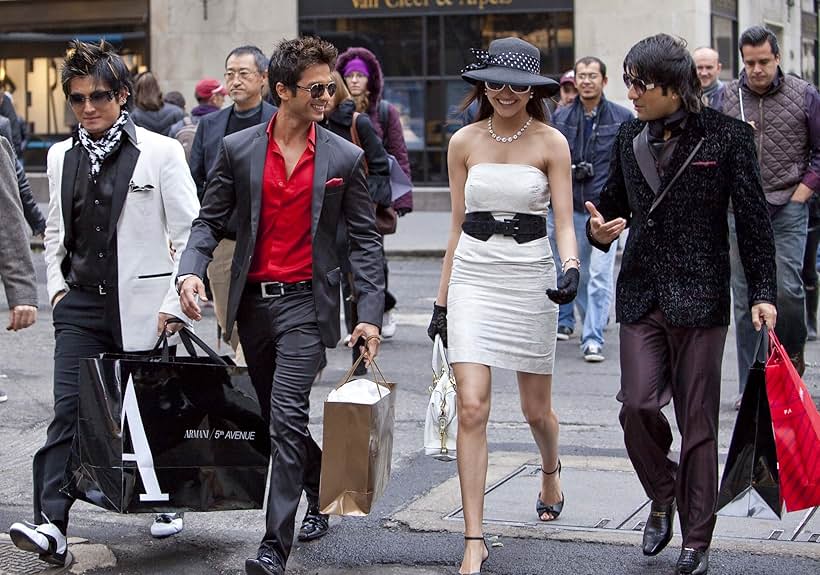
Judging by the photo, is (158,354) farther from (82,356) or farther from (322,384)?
(322,384)

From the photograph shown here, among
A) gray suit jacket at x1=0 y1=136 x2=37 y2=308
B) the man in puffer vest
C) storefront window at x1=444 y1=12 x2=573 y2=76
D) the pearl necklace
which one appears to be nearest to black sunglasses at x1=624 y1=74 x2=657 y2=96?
the pearl necklace

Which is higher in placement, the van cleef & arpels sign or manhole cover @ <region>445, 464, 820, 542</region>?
the van cleef & arpels sign

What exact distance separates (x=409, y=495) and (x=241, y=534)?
905mm

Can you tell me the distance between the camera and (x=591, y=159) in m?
10.4

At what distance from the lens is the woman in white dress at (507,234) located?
5.37 m

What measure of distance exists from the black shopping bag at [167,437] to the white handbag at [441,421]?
2.27 ft

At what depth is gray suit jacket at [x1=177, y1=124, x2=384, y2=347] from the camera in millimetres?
5289

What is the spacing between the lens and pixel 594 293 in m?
10.2

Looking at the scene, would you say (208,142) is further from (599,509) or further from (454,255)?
(599,509)

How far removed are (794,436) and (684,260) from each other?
76cm

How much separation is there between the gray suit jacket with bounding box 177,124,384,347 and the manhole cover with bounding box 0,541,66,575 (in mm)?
1148

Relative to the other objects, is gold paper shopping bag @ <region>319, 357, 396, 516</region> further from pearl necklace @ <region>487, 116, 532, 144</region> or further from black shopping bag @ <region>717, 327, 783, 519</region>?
black shopping bag @ <region>717, 327, 783, 519</region>

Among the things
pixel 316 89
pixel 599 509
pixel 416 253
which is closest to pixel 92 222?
pixel 316 89

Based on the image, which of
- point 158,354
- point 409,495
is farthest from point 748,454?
point 158,354
